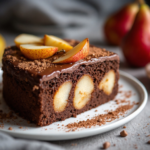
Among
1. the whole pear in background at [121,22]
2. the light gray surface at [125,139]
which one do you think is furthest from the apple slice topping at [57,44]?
the whole pear in background at [121,22]

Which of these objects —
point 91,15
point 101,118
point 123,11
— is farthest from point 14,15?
point 101,118

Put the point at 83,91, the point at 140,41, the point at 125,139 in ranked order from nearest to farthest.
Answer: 1. the point at 125,139
2. the point at 83,91
3. the point at 140,41

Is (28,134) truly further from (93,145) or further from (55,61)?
(55,61)

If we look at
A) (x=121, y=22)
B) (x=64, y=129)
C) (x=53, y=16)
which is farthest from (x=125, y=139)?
(x=53, y=16)

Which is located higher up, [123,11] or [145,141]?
[123,11]

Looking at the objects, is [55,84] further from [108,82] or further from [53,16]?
[53,16]

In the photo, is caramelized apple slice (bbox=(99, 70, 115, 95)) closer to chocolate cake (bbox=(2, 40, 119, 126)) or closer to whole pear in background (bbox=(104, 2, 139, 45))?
chocolate cake (bbox=(2, 40, 119, 126))

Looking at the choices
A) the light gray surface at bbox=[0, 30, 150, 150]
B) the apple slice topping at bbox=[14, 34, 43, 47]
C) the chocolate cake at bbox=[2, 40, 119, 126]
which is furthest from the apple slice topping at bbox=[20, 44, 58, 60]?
the light gray surface at bbox=[0, 30, 150, 150]
